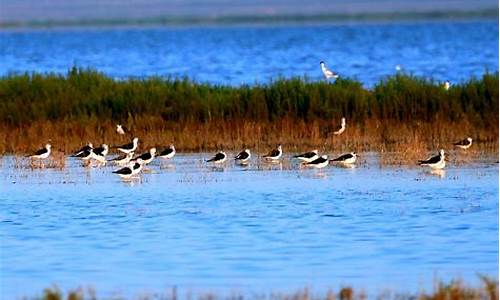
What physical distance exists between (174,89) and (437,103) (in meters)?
4.46

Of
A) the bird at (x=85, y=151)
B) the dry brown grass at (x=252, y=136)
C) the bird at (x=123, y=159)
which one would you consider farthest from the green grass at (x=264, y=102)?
the bird at (x=85, y=151)

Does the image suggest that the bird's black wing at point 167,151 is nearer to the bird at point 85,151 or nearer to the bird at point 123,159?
the bird at point 123,159

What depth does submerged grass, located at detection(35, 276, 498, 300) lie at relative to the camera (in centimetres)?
1043

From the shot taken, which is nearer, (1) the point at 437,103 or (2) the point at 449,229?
(2) the point at 449,229

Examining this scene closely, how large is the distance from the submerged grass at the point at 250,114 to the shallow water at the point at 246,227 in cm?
226

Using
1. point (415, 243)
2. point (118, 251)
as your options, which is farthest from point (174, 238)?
point (415, 243)

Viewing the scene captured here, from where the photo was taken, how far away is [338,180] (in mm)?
19594

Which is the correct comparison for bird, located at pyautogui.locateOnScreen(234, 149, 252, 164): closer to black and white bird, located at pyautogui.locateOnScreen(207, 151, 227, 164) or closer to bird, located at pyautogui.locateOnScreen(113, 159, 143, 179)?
black and white bird, located at pyautogui.locateOnScreen(207, 151, 227, 164)

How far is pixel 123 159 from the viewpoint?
22188 mm

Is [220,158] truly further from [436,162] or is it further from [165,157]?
[436,162]

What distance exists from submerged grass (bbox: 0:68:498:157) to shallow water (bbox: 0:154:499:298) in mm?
2263

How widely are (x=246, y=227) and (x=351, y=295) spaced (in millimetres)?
4494

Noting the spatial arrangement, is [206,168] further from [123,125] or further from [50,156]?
[123,125]

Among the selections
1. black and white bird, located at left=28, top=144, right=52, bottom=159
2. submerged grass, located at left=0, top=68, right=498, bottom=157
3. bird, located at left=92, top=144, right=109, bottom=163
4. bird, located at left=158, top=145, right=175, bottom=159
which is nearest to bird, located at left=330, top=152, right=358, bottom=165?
submerged grass, located at left=0, top=68, right=498, bottom=157
